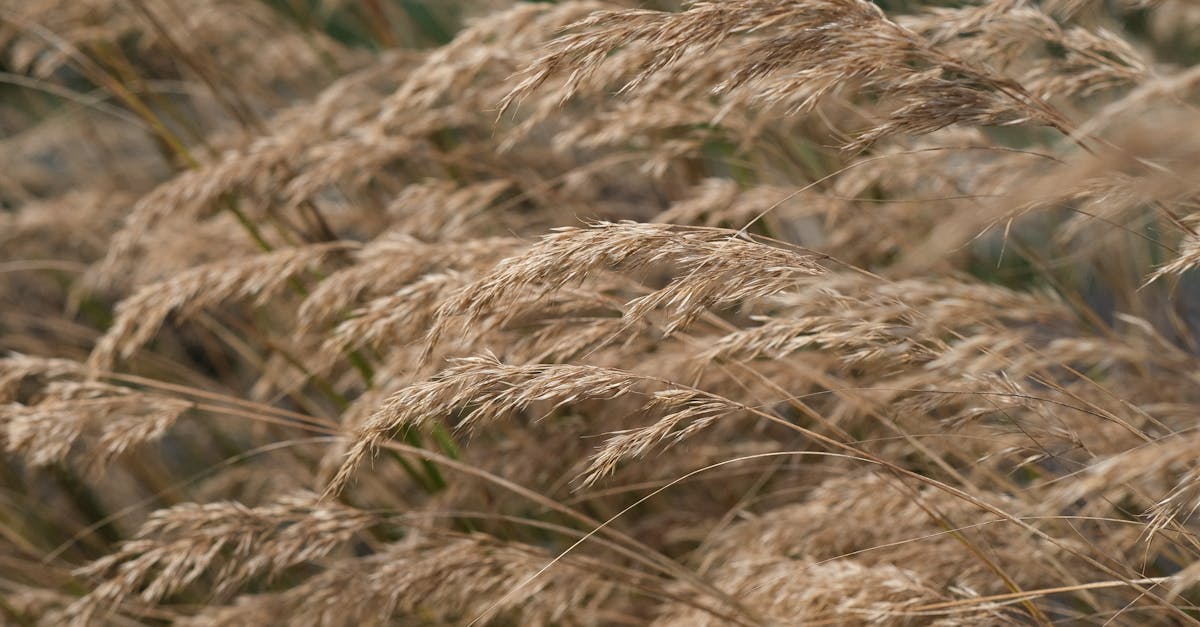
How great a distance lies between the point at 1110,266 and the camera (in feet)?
8.48

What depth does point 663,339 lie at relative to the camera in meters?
1.72

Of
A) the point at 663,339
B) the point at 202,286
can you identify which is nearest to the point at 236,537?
the point at 202,286

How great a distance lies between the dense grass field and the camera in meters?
1.23

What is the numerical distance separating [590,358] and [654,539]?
→ 2.11 ft

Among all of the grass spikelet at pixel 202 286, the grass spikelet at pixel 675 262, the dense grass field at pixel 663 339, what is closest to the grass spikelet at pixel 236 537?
the dense grass field at pixel 663 339

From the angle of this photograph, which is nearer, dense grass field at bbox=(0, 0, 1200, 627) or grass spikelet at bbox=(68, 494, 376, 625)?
dense grass field at bbox=(0, 0, 1200, 627)

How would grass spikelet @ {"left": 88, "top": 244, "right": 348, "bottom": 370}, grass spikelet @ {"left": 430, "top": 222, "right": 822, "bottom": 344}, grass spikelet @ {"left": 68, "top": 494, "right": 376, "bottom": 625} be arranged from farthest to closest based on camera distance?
1. grass spikelet @ {"left": 88, "top": 244, "right": 348, "bottom": 370}
2. grass spikelet @ {"left": 68, "top": 494, "right": 376, "bottom": 625}
3. grass spikelet @ {"left": 430, "top": 222, "right": 822, "bottom": 344}

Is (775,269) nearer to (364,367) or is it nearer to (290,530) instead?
(290,530)

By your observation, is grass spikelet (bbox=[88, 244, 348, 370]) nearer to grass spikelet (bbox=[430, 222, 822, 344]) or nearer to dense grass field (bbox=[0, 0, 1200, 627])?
dense grass field (bbox=[0, 0, 1200, 627])

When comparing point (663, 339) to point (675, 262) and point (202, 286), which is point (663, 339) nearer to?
point (675, 262)

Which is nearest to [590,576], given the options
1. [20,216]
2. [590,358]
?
[590,358]

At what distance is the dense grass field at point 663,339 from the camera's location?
4.05ft

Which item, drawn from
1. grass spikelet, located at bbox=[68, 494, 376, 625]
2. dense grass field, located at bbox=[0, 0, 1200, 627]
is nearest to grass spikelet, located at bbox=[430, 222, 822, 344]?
dense grass field, located at bbox=[0, 0, 1200, 627]

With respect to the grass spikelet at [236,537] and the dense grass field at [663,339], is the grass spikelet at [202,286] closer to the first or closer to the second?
the dense grass field at [663,339]
